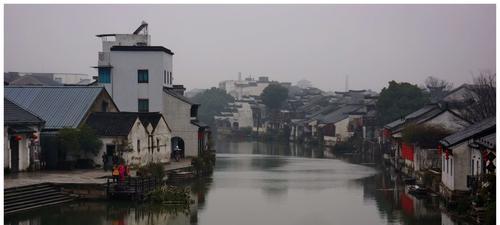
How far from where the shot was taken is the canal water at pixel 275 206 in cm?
1962

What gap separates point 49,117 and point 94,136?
8.79 ft

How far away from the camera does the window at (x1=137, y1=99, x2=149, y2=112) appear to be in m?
35.5

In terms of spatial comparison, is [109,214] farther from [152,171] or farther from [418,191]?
[418,191]

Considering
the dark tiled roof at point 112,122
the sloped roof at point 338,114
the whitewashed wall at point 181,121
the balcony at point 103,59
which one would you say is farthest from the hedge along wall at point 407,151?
the sloped roof at point 338,114

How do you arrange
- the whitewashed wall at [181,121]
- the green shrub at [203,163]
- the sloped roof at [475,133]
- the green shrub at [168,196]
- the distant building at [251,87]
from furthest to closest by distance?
1. the distant building at [251,87]
2. the whitewashed wall at [181,121]
3. the green shrub at [203,163]
4. the green shrub at [168,196]
5. the sloped roof at [475,133]

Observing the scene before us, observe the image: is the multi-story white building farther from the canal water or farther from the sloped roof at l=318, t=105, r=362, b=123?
the sloped roof at l=318, t=105, r=362, b=123

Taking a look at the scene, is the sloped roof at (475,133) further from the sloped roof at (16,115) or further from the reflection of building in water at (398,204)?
the sloped roof at (16,115)

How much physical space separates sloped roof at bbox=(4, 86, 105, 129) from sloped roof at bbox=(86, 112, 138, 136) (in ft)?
1.55

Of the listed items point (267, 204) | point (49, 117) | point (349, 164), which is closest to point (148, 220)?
point (267, 204)

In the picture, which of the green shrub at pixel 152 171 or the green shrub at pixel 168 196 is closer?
the green shrub at pixel 168 196

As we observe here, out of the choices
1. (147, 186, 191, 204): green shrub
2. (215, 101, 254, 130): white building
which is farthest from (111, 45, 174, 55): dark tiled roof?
(215, 101, 254, 130): white building

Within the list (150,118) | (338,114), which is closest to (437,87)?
(338,114)

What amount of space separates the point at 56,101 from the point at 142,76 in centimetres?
560

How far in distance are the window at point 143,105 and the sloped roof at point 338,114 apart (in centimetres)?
2769
